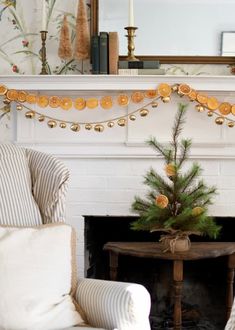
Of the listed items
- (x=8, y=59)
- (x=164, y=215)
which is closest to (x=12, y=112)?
(x=8, y=59)

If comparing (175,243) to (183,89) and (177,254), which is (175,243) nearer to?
(177,254)

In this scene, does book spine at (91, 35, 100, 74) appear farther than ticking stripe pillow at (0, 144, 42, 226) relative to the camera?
Yes

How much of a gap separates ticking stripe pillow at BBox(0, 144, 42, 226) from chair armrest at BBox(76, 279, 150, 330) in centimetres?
37

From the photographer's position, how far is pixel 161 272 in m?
3.13

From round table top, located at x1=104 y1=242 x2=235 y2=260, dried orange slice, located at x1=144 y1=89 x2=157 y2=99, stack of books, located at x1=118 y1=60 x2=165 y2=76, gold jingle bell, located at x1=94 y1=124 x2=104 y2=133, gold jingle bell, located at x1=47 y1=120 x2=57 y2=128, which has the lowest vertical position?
round table top, located at x1=104 y1=242 x2=235 y2=260

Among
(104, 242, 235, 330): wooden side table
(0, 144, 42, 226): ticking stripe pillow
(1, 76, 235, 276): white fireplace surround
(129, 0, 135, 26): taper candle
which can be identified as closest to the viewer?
(0, 144, 42, 226): ticking stripe pillow

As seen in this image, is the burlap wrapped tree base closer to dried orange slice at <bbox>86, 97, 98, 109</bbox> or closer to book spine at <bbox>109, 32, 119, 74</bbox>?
dried orange slice at <bbox>86, 97, 98, 109</bbox>

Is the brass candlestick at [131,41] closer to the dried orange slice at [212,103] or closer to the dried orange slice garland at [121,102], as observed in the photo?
the dried orange slice garland at [121,102]

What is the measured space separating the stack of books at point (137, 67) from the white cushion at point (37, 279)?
38.9 inches

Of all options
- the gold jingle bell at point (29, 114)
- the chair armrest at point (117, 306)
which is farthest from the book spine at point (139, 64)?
the chair armrest at point (117, 306)

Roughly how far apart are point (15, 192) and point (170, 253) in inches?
27.4

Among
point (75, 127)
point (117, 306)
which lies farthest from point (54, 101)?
point (117, 306)

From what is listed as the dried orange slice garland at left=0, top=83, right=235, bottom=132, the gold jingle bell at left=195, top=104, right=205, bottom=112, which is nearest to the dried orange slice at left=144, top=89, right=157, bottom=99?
the dried orange slice garland at left=0, top=83, right=235, bottom=132

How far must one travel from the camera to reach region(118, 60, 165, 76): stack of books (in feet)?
9.10
